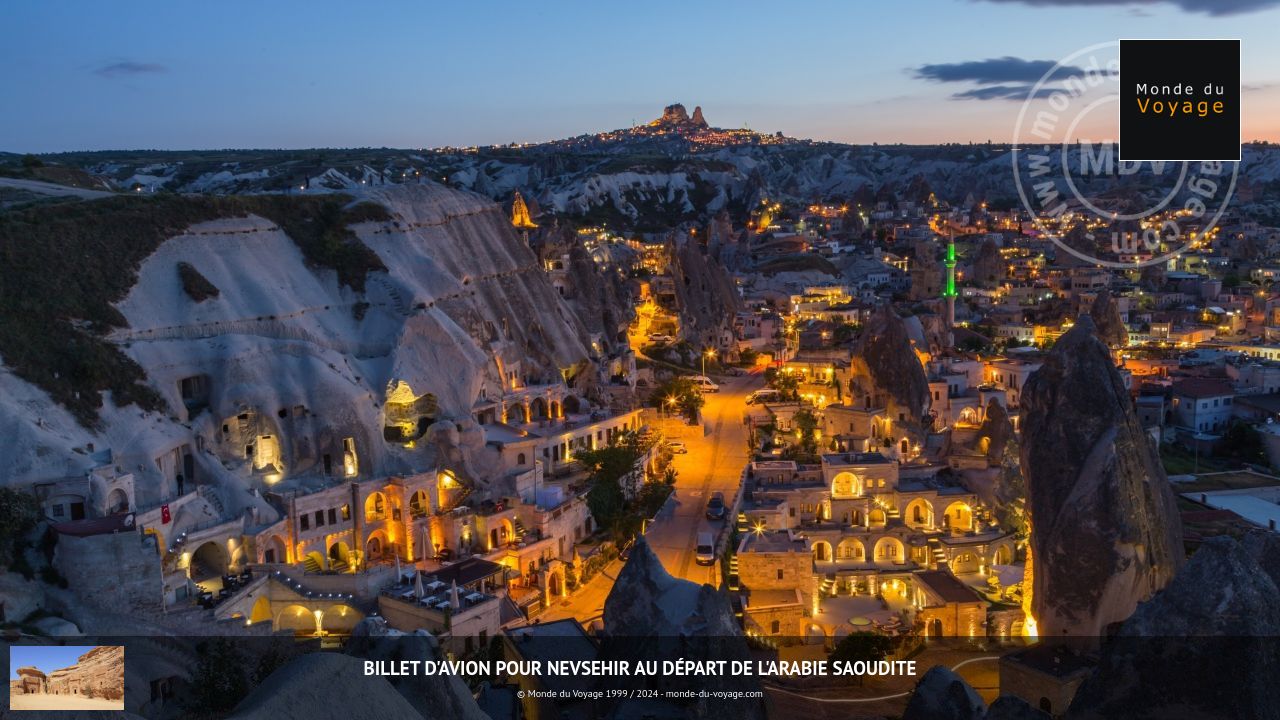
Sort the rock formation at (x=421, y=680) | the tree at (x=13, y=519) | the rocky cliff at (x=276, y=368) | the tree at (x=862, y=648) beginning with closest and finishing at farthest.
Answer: the rock formation at (x=421, y=680), the tree at (x=13, y=519), the tree at (x=862, y=648), the rocky cliff at (x=276, y=368)

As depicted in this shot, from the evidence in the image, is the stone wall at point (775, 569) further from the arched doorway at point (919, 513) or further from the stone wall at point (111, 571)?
the stone wall at point (111, 571)

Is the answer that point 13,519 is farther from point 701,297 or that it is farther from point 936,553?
point 701,297

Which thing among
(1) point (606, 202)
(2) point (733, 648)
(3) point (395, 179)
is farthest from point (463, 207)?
(1) point (606, 202)

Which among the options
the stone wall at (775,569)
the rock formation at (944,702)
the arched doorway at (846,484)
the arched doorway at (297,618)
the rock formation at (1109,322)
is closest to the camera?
the rock formation at (944,702)

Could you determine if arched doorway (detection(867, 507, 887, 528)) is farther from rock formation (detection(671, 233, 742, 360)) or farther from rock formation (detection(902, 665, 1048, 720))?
rock formation (detection(671, 233, 742, 360))

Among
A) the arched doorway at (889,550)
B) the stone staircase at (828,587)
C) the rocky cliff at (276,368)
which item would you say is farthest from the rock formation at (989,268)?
the stone staircase at (828,587)

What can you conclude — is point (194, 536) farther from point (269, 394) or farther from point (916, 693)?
point (916, 693)
